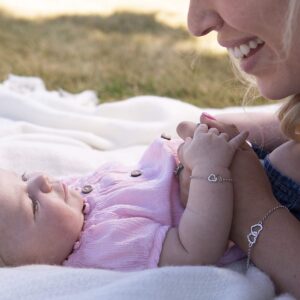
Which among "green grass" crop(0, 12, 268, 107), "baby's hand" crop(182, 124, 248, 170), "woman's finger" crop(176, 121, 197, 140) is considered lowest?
"green grass" crop(0, 12, 268, 107)

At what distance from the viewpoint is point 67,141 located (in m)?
1.69

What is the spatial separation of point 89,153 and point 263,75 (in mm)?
623

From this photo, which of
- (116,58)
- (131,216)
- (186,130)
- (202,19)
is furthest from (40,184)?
(116,58)

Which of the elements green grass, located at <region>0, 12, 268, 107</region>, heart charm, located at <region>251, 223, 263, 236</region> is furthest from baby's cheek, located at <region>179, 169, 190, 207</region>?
green grass, located at <region>0, 12, 268, 107</region>

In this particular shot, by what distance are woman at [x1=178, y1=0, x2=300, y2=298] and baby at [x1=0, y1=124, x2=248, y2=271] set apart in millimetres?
43

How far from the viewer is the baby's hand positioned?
111 centimetres

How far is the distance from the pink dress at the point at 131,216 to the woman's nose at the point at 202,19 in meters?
0.25

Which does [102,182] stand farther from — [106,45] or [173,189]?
[106,45]

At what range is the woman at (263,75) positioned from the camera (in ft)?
3.47

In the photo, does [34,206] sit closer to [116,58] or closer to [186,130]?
[186,130]

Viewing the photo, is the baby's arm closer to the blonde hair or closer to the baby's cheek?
the baby's cheek

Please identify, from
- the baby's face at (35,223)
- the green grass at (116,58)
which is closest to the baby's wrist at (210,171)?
the baby's face at (35,223)

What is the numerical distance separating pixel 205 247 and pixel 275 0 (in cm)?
41

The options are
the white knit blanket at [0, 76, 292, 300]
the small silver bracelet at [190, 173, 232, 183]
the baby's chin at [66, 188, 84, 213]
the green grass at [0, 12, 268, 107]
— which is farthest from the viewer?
the green grass at [0, 12, 268, 107]
